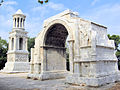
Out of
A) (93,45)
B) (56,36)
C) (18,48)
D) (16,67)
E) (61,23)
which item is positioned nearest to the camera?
(93,45)

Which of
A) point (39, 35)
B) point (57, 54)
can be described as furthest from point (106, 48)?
point (39, 35)

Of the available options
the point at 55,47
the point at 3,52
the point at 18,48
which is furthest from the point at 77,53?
the point at 3,52

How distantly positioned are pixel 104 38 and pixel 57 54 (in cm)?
530

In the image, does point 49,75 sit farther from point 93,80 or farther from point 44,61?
point 93,80

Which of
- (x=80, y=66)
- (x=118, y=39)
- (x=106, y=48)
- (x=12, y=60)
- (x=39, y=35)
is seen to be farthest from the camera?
(x=118, y=39)

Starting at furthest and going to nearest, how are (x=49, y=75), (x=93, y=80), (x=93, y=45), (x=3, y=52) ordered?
(x=3, y=52)
(x=49, y=75)
(x=93, y=45)
(x=93, y=80)

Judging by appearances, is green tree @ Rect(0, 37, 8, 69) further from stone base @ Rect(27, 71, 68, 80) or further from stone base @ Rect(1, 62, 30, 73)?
stone base @ Rect(27, 71, 68, 80)

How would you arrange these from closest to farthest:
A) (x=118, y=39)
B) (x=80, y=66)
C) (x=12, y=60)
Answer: (x=80, y=66) < (x=12, y=60) < (x=118, y=39)

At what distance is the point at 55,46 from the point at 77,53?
4.40m

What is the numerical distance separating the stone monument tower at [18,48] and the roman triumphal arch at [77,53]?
1122 centimetres

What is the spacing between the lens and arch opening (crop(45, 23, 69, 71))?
1257 cm

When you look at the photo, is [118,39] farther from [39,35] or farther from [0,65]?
[0,65]

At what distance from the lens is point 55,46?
13.4 metres

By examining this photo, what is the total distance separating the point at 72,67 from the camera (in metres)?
9.57
